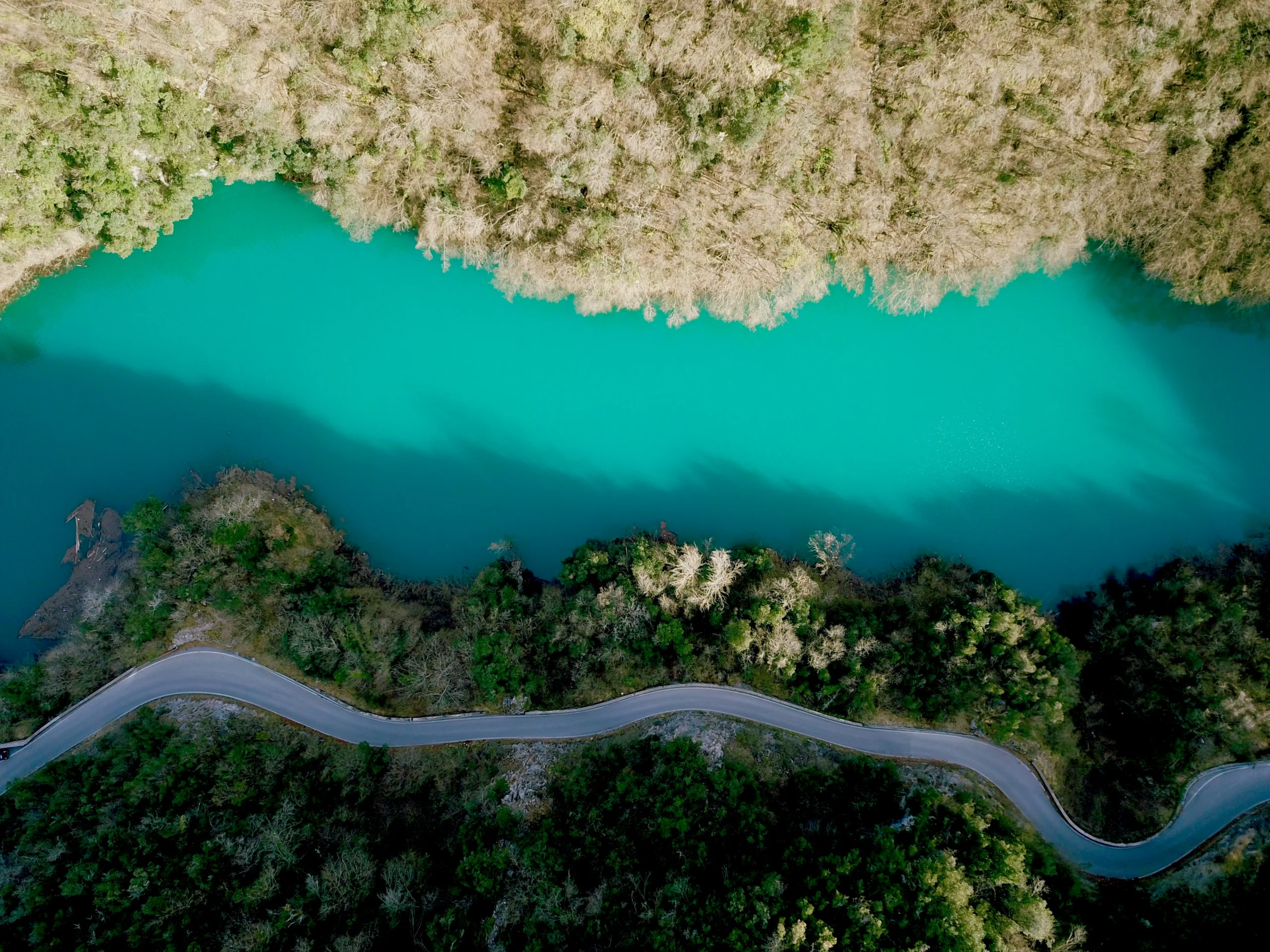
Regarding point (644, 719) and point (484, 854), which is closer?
point (484, 854)

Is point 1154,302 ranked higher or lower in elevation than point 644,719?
higher

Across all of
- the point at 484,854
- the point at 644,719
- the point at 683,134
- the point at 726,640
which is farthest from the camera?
the point at 644,719

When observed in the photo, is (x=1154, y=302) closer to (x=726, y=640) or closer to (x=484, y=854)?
(x=726, y=640)

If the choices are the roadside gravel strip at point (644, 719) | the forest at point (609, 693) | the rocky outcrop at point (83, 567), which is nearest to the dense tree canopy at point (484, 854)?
the forest at point (609, 693)

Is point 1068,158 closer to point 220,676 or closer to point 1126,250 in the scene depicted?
point 1126,250

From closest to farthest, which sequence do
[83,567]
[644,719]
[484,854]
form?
1. [484,854]
2. [644,719]
3. [83,567]

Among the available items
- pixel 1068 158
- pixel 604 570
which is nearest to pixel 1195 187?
pixel 1068 158

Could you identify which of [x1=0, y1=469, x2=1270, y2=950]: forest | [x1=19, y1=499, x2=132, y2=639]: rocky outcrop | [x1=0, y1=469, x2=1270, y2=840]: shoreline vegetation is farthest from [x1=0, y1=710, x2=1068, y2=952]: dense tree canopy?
[x1=19, y1=499, x2=132, y2=639]: rocky outcrop

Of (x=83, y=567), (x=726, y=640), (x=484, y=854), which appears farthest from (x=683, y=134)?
(x=83, y=567)
